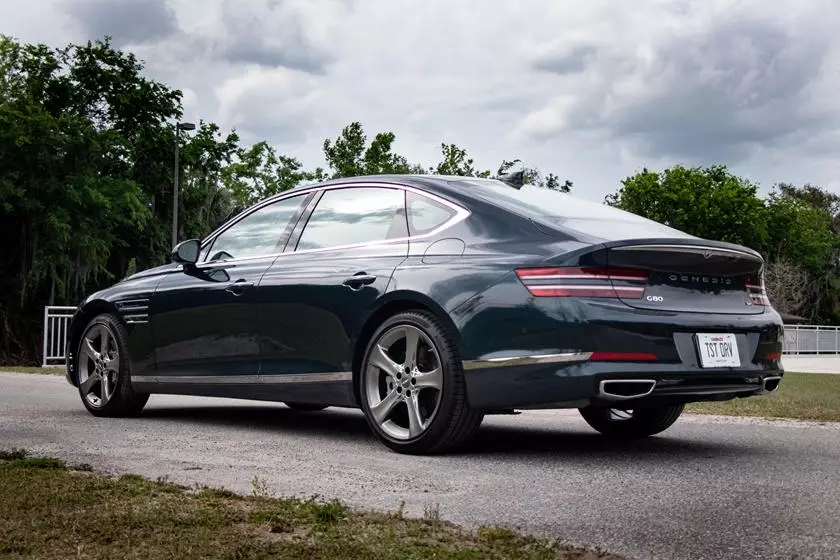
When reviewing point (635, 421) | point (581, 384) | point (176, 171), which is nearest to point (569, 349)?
point (581, 384)

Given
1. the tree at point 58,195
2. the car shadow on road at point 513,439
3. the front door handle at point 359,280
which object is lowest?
the car shadow on road at point 513,439

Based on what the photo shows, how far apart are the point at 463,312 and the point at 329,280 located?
1091 millimetres

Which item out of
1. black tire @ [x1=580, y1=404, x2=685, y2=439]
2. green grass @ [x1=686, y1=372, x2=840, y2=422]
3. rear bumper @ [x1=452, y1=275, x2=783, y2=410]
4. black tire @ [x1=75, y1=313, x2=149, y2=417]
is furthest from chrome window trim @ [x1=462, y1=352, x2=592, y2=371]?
green grass @ [x1=686, y1=372, x2=840, y2=422]

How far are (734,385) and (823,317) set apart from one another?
3170 inches

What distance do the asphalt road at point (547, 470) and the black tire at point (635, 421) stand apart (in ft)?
0.41

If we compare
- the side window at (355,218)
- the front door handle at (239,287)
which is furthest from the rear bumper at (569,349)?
the front door handle at (239,287)

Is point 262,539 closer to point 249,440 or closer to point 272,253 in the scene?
point 249,440

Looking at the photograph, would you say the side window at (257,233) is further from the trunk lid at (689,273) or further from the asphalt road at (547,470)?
the trunk lid at (689,273)

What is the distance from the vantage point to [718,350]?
5.53 m

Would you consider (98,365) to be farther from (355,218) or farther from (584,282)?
(584,282)

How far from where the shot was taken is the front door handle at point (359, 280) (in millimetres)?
6013

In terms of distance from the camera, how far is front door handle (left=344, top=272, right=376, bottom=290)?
601 centimetres

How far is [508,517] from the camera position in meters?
3.97

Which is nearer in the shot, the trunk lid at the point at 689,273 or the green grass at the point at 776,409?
the trunk lid at the point at 689,273
